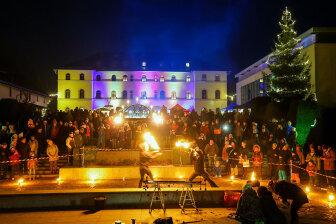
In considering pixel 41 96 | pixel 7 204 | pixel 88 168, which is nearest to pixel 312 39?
pixel 88 168

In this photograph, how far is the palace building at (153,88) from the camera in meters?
64.3

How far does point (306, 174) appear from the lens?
1484 cm

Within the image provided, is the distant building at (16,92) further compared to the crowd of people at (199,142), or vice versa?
the distant building at (16,92)

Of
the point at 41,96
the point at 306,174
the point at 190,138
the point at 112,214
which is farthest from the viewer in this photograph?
the point at 41,96

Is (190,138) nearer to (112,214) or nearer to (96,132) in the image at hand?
(96,132)

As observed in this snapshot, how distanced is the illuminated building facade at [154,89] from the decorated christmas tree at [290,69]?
40.2 m

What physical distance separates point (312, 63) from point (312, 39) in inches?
80.0

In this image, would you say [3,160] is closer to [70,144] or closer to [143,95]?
[70,144]

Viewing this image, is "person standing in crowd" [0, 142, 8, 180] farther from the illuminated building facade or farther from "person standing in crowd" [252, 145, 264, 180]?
the illuminated building facade

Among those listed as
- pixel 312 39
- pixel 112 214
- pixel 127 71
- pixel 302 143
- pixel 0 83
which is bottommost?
pixel 112 214

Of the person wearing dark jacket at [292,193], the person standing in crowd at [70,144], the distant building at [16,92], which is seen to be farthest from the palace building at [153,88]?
the person wearing dark jacket at [292,193]

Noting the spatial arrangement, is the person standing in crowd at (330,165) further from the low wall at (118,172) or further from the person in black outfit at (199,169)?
the low wall at (118,172)

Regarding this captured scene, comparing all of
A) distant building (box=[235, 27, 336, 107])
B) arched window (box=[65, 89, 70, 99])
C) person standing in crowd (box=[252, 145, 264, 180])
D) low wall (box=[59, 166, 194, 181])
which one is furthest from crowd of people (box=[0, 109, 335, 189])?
arched window (box=[65, 89, 70, 99])

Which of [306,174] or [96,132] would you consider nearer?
[306,174]
